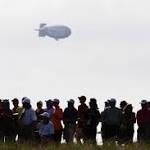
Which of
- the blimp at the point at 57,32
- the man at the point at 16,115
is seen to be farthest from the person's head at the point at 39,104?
the blimp at the point at 57,32

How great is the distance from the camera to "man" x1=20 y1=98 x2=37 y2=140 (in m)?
31.7

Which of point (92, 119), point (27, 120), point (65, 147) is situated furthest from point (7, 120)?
point (65, 147)

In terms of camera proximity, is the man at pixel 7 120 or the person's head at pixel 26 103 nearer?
the person's head at pixel 26 103

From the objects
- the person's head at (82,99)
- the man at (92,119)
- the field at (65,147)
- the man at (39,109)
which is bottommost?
the field at (65,147)

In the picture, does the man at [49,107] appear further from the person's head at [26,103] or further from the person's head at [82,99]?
the person's head at [26,103]

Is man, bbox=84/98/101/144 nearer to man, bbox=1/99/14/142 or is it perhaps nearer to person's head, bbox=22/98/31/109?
person's head, bbox=22/98/31/109

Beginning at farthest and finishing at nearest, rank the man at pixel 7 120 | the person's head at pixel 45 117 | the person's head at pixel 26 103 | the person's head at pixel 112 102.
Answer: the man at pixel 7 120 → the person's head at pixel 112 102 → the person's head at pixel 26 103 → the person's head at pixel 45 117

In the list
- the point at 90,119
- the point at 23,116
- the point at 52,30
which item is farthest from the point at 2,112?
the point at 52,30

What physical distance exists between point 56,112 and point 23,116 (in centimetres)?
155

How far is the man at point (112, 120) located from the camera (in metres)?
32.2

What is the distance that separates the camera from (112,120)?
32.3 m

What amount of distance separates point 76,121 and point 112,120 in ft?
5.39

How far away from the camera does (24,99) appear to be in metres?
31.7

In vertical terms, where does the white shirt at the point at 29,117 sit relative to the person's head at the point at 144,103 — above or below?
below
